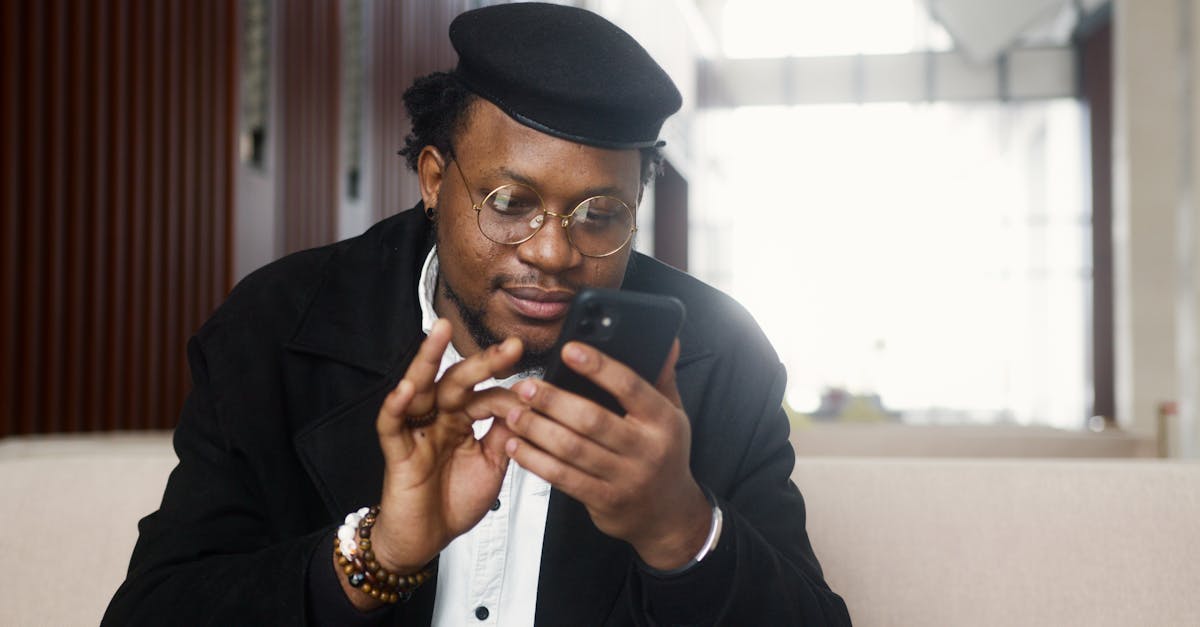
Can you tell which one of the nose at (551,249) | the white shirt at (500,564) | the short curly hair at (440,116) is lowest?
the white shirt at (500,564)

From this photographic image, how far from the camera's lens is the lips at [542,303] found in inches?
57.8

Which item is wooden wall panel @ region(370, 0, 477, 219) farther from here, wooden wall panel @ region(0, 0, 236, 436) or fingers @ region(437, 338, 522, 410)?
fingers @ region(437, 338, 522, 410)

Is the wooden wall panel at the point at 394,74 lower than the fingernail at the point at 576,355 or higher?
higher

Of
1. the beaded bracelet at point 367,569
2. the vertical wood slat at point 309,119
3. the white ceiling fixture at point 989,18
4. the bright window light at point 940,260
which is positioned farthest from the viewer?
the bright window light at point 940,260

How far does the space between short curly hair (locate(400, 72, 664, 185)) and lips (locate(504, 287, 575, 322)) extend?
273 millimetres

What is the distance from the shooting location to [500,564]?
5.02 ft

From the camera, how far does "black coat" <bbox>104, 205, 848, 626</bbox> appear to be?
49.9 inches

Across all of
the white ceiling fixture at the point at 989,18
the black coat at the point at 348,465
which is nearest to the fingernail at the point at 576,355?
the black coat at the point at 348,465

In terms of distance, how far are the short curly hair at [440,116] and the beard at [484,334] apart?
0.22 metres

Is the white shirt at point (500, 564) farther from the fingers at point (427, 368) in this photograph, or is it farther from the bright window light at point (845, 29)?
the bright window light at point (845, 29)

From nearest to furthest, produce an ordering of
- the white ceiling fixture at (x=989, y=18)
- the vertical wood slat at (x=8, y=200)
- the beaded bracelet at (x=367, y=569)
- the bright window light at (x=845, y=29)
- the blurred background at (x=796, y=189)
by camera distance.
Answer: the beaded bracelet at (x=367, y=569)
the vertical wood slat at (x=8, y=200)
the blurred background at (x=796, y=189)
the white ceiling fixture at (x=989, y=18)
the bright window light at (x=845, y=29)

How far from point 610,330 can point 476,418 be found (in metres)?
0.17

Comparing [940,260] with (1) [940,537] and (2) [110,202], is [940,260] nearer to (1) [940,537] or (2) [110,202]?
(2) [110,202]

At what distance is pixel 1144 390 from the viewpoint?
9906 mm
